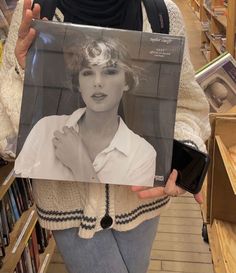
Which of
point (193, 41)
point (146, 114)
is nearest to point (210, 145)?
point (146, 114)

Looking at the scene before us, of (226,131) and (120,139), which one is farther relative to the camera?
(226,131)

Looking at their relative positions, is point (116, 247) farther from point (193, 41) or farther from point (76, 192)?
point (193, 41)

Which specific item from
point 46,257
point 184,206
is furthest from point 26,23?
point 184,206

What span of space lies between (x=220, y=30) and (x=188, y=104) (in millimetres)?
4689

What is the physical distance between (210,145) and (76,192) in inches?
36.7

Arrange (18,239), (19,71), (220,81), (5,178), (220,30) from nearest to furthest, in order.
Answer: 1. (19,71)
2. (5,178)
3. (18,239)
4. (220,81)
5. (220,30)

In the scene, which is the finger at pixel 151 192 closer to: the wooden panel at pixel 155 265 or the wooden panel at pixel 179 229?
the wooden panel at pixel 155 265

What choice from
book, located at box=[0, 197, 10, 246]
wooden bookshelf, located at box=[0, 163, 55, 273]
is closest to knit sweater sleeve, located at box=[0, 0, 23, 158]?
wooden bookshelf, located at box=[0, 163, 55, 273]

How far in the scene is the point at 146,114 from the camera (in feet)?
2.83

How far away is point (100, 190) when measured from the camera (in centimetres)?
96

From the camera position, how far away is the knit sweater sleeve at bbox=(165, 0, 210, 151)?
96cm

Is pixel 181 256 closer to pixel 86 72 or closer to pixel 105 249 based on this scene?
pixel 105 249

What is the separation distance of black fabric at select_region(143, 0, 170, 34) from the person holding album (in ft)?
0.04

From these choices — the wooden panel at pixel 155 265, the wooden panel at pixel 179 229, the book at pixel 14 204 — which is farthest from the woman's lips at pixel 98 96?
the wooden panel at pixel 179 229
